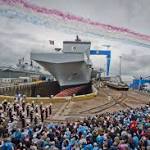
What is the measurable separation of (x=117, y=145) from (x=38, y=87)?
48.1 m

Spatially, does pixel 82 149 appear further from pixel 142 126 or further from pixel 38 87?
pixel 38 87

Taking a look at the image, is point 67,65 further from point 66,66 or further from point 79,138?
point 79,138

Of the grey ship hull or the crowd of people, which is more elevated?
the grey ship hull

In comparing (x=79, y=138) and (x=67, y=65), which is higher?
(x=67, y=65)

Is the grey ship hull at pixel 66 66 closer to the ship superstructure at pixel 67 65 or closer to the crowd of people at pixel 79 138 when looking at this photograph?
the ship superstructure at pixel 67 65

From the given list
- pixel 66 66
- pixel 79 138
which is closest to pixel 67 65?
pixel 66 66

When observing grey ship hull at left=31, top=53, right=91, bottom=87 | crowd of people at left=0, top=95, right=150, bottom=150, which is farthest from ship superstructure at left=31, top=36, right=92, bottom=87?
crowd of people at left=0, top=95, right=150, bottom=150

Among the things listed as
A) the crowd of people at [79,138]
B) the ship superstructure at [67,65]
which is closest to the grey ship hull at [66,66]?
the ship superstructure at [67,65]

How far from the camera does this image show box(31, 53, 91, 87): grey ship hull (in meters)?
48.9

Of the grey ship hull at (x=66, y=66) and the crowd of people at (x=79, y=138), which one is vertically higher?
the grey ship hull at (x=66, y=66)

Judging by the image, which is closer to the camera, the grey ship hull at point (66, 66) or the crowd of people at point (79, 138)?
the crowd of people at point (79, 138)

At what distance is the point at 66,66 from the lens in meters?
50.1

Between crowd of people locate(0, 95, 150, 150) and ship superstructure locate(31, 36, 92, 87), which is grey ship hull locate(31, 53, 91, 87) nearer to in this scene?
ship superstructure locate(31, 36, 92, 87)

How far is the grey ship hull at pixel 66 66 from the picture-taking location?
1925 inches
